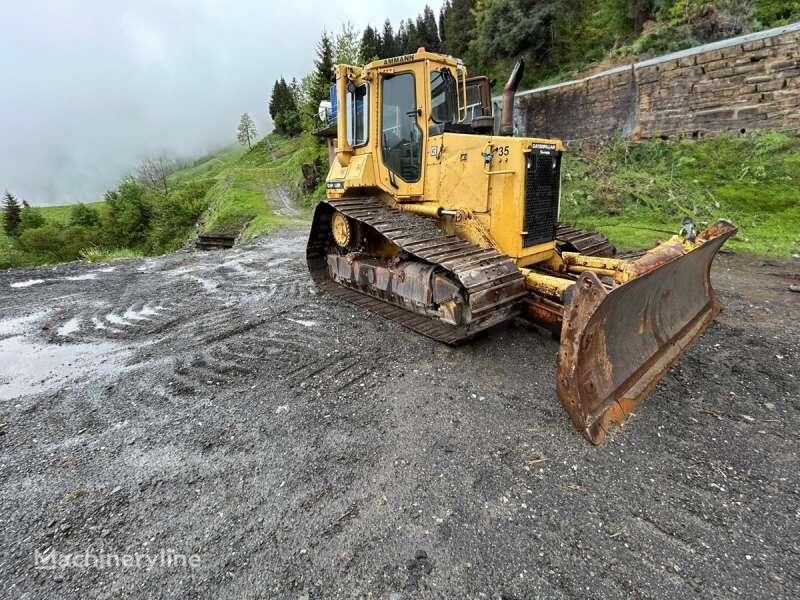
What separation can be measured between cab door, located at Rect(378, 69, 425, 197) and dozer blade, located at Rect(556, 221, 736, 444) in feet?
8.98

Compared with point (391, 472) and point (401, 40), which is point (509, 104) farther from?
point (401, 40)

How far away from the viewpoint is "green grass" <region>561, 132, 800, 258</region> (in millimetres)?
7297

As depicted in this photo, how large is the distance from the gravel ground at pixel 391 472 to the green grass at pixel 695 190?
3415 mm

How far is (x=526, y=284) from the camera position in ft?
13.4

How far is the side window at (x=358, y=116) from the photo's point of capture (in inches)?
214

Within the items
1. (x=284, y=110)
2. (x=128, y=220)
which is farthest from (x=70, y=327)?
(x=284, y=110)

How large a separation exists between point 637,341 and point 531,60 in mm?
26206

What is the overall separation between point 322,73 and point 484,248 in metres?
24.2

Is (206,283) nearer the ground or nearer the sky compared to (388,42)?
nearer the ground

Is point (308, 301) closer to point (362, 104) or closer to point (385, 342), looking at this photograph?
point (385, 342)

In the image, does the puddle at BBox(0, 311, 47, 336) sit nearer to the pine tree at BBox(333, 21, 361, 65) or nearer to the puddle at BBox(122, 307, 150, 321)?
the puddle at BBox(122, 307, 150, 321)

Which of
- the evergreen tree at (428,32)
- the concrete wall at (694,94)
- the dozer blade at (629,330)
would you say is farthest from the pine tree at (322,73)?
the evergreen tree at (428,32)

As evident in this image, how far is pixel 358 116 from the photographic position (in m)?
5.59

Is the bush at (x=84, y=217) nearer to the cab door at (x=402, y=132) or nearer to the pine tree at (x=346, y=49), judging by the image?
the pine tree at (x=346, y=49)
